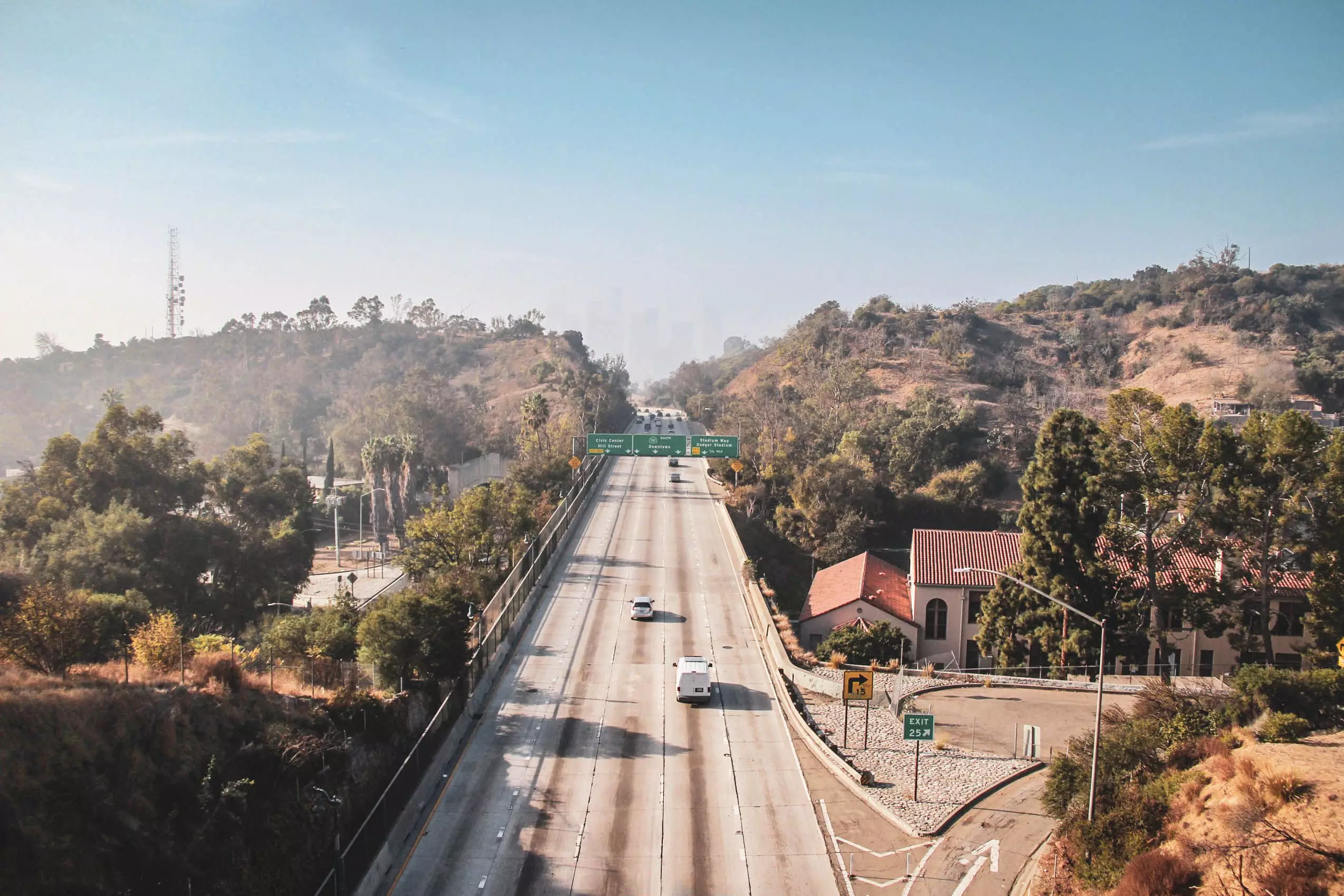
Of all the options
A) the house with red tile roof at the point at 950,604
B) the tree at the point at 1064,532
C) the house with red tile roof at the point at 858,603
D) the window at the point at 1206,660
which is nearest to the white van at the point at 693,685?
the house with red tile roof at the point at 858,603

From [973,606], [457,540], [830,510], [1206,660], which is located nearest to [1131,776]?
[1206,660]

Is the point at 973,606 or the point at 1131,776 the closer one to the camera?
the point at 1131,776

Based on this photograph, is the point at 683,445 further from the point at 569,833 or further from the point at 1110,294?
the point at 1110,294

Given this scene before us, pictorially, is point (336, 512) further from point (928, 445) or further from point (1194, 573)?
point (1194, 573)

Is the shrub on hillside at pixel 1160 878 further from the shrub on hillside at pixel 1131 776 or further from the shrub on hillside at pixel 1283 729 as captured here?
the shrub on hillside at pixel 1283 729

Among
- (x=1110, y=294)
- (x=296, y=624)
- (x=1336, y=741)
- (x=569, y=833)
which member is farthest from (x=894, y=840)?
(x=1110, y=294)

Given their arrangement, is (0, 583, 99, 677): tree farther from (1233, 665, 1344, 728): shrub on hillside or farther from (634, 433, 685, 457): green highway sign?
(634, 433, 685, 457): green highway sign

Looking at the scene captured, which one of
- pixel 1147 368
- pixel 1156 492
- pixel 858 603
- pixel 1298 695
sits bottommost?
pixel 858 603
